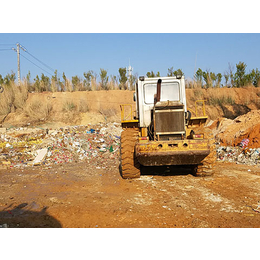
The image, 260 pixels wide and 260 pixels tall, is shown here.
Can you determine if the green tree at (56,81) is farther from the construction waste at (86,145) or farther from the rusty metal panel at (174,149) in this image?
the rusty metal panel at (174,149)

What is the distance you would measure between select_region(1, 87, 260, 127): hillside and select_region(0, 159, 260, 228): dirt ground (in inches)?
445

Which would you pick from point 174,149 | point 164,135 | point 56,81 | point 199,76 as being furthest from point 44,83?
point 174,149

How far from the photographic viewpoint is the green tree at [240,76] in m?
22.3

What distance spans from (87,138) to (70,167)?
325 cm

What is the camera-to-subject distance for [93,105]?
21.8 meters

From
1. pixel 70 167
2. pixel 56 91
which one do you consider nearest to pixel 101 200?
pixel 70 167

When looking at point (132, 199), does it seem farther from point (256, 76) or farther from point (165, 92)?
point (256, 76)

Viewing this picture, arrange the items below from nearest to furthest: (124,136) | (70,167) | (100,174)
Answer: (124,136) < (100,174) < (70,167)

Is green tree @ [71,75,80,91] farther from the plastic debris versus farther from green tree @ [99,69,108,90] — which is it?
the plastic debris

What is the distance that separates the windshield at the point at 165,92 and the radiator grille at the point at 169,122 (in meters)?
0.90

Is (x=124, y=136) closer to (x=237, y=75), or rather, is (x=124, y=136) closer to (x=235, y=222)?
(x=235, y=222)

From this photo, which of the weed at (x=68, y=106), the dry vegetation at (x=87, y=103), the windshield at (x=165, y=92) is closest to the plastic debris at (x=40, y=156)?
the windshield at (x=165, y=92)

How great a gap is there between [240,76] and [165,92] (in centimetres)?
1766

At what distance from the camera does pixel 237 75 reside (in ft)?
74.9
